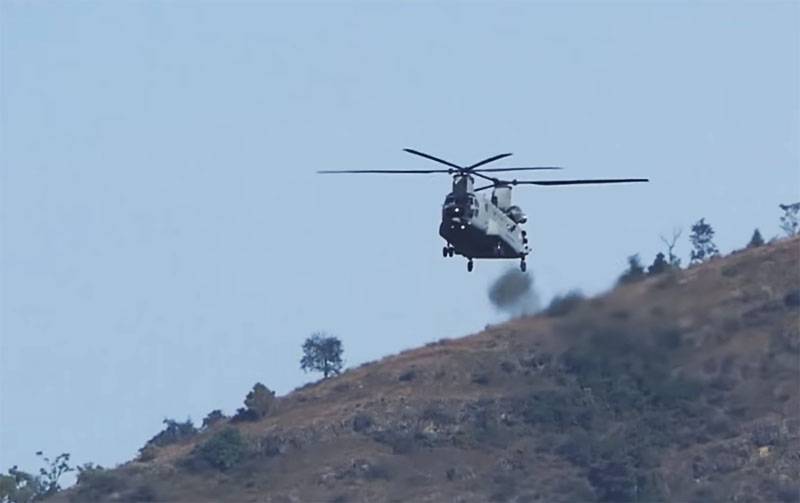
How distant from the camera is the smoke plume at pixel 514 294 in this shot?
6738 cm

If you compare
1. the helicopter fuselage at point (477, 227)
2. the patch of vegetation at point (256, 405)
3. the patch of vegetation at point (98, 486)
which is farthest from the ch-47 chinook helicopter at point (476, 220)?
the patch of vegetation at point (256, 405)

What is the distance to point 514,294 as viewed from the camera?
68.1 metres

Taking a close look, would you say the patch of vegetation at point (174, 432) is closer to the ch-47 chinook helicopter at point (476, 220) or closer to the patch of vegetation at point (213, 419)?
the patch of vegetation at point (213, 419)

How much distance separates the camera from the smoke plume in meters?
67.4

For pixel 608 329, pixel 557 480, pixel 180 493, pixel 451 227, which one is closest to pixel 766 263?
pixel 557 480

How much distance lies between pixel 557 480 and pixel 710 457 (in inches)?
256

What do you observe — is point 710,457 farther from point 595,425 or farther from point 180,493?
point 180,493

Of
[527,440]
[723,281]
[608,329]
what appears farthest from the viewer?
[527,440]

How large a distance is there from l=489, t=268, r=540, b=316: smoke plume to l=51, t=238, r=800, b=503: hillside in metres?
1.83

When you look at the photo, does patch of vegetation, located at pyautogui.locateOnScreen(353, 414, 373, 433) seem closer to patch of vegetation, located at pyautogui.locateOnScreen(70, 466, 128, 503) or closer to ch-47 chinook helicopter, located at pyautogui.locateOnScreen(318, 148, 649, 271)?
patch of vegetation, located at pyautogui.locateOnScreen(70, 466, 128, 503)

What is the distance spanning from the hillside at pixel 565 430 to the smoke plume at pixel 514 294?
1.83m

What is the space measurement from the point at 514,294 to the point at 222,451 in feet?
85.2

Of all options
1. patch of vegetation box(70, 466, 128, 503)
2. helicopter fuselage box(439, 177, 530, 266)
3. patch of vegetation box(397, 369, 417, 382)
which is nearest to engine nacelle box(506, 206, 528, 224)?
helicopter fuselage box(439, 177, 530, 266)

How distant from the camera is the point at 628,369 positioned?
72.8 meters
